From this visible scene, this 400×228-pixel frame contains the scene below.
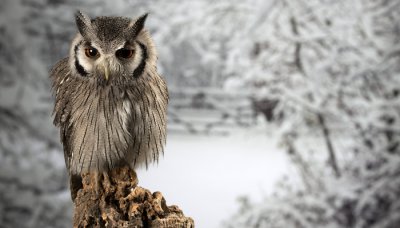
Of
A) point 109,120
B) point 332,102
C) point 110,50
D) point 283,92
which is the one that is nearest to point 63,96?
point 109,120

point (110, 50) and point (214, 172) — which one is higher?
point (214, 172)

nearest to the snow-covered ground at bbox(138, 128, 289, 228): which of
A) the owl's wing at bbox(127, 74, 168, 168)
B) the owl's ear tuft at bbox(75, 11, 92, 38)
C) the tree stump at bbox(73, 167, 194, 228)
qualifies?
the owl's wing at bbox(127, 74, 168, 168)

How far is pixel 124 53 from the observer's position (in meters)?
1.18

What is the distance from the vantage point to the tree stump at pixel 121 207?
3.60 feet

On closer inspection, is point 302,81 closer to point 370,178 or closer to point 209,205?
point 370,178

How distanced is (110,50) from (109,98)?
14cm

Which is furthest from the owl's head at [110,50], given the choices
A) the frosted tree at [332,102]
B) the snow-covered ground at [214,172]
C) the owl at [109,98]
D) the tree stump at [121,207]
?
the frosted tree at [332,102]

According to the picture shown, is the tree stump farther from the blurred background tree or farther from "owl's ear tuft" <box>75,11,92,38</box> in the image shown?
the blurred background tree

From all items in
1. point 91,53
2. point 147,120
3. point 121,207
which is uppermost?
point 91,53

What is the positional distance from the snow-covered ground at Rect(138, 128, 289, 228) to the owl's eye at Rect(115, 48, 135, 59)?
3.89 feet

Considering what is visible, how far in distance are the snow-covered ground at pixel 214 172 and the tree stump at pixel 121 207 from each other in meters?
1.13

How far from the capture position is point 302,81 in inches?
96.0

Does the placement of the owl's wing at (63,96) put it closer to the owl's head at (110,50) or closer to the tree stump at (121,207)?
the owl's head at (110,50)

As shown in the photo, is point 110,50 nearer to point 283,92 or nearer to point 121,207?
point 121,207
